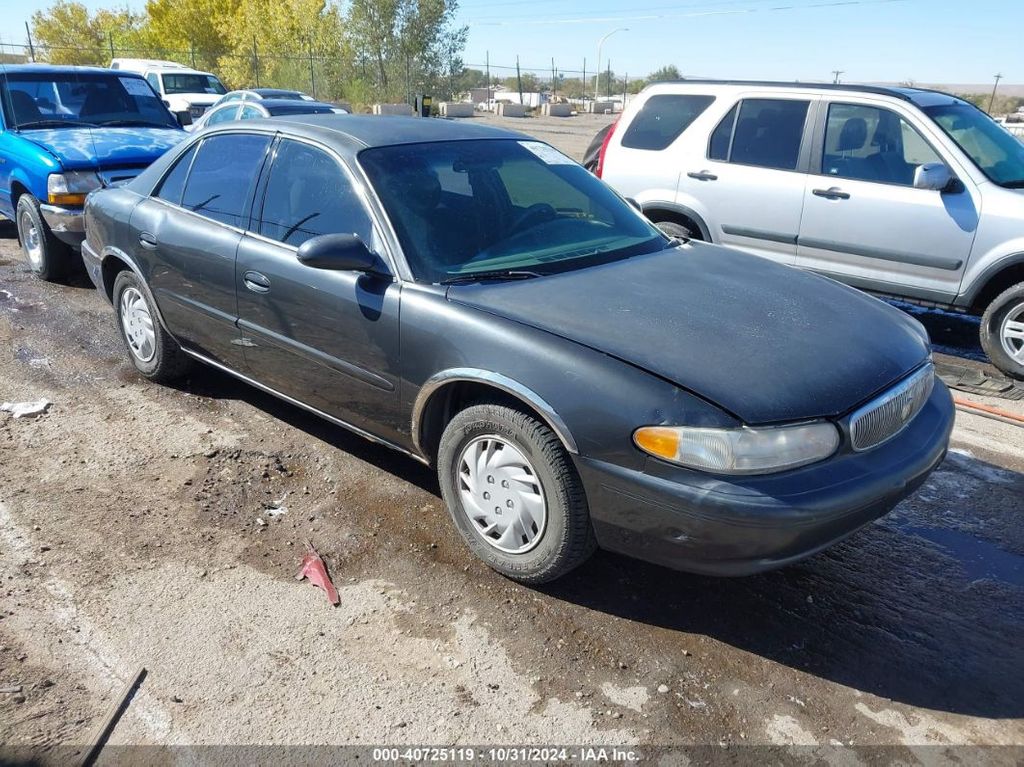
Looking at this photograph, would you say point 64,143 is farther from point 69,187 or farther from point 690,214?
point 690,214

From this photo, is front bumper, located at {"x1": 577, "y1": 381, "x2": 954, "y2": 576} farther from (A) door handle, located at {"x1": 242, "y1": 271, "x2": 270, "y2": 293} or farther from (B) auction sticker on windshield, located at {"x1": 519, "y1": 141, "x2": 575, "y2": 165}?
(B) auction sticker on windshield, located at {"x1": 519, "y1": 141, "x2": 575, "y2": 165}

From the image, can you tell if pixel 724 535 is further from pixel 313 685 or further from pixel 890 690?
pixel 313 685

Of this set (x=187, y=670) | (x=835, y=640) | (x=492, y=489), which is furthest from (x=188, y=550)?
(x=835, y=640)

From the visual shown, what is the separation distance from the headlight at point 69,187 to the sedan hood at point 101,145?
0.07 meters

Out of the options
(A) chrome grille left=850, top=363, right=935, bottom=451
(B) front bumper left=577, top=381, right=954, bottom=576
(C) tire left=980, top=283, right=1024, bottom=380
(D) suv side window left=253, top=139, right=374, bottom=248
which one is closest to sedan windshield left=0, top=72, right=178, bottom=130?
(D) suv side window left=253, top=139, right=374, bottom=248

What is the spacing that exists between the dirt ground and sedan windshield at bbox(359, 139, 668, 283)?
1.18 meters

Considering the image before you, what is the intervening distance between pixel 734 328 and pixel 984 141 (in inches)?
165

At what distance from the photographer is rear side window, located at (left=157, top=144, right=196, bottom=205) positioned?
4672 mm

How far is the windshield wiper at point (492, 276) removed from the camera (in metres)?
3.40

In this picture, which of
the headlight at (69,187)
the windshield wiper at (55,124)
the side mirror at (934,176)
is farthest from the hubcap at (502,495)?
the windshield wiper at (55,124)

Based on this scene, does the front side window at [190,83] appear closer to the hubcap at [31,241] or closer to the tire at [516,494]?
the hubcap at [31,241]

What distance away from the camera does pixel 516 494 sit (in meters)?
3.13

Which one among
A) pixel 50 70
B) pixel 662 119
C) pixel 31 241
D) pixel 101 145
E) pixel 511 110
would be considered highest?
pixel 50 70

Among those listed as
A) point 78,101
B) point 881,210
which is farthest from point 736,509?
point 78,101
